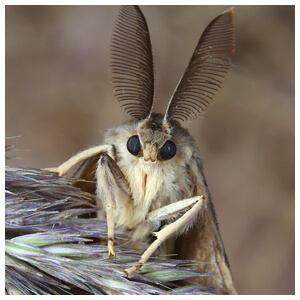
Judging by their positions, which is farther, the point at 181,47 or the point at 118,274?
the point at 181,47

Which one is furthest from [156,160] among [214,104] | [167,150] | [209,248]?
[214,104]

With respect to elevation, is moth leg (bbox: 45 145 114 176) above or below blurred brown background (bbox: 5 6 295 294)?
below

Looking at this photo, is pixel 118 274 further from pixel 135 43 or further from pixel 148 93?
pixel 135 43

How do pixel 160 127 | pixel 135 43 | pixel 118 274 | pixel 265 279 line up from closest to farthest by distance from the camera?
pixel 118 274 → pixel 135 43 → pixel 160 127 → pixel 265 279

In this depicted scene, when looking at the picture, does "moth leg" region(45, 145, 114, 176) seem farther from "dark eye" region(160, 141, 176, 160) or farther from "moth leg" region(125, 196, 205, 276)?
"moth leg" region(125, 196, 205, 276)

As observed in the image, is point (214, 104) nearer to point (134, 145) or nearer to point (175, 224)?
point (134, 145)

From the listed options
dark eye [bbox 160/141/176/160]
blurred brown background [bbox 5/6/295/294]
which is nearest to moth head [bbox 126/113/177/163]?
dark eye [bbox 160/141/176/160]

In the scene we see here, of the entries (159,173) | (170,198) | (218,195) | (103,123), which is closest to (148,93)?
(159,173)

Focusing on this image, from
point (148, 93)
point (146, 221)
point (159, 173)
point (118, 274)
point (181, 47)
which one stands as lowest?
point (118, 274)
